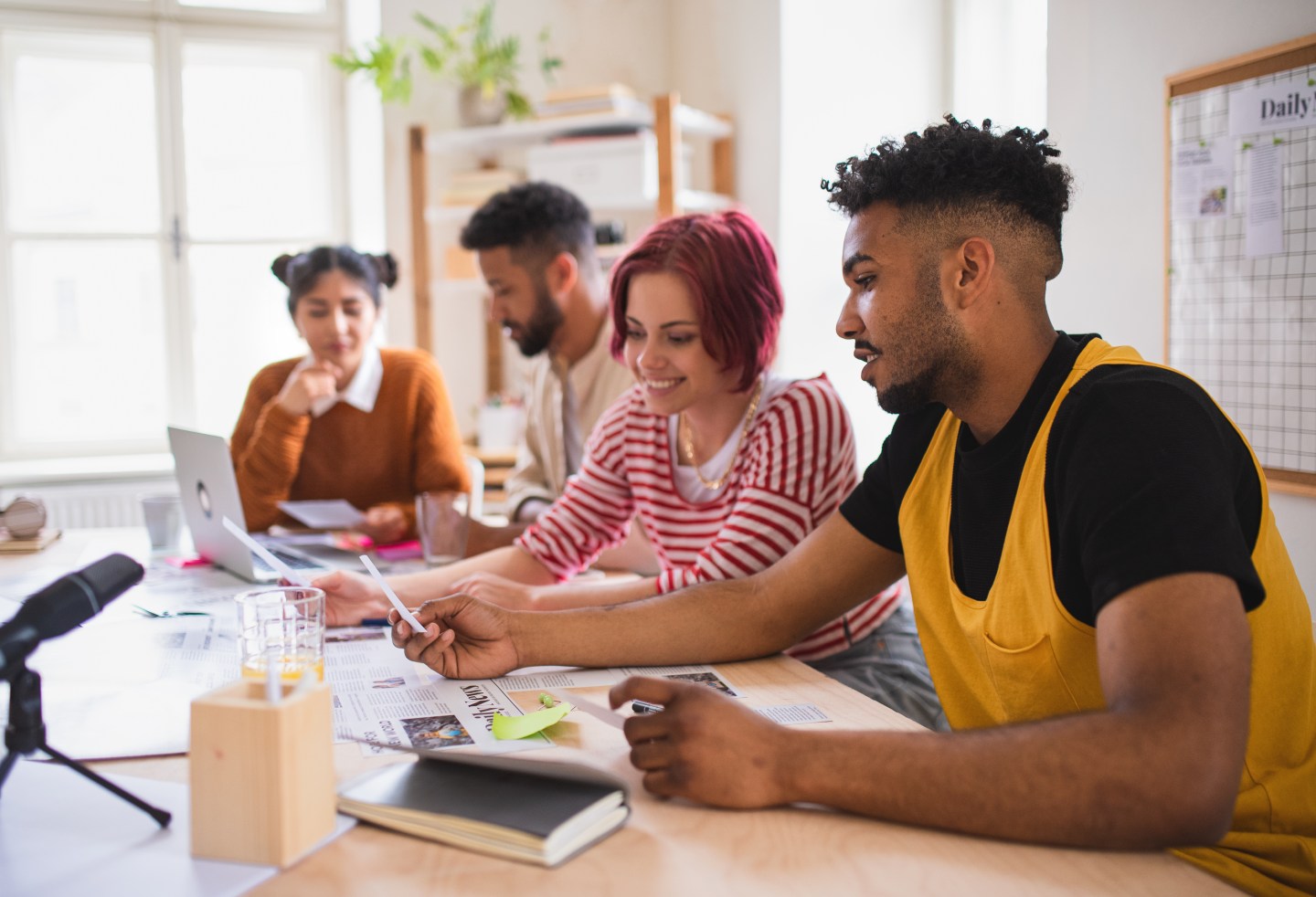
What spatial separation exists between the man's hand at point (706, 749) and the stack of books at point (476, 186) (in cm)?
299

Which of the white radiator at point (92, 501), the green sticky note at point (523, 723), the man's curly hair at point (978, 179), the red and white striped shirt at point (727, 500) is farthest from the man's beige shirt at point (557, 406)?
the white radiator at point (92, 501)

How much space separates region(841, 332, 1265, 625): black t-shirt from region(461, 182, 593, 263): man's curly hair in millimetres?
1666

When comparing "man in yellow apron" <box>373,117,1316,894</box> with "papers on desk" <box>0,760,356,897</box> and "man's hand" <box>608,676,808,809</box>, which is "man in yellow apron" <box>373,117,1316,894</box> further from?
"papers on desk" <box>0,760,356,897</box>

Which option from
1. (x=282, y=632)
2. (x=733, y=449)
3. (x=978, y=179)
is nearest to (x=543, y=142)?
(x=733, y=449)

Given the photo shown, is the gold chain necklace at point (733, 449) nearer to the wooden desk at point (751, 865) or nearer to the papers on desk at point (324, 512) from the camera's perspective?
the papers on desk at point (324, 512)

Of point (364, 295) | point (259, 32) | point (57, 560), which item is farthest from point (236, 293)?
point (57, 560)

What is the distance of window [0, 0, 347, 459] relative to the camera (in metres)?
4.07

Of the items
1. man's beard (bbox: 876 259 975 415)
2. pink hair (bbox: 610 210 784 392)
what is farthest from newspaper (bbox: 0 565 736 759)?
pink hair (bbox: 610 210 784 392)

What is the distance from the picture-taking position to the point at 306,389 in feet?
8.46

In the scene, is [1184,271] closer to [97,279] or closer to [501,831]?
[501,831]

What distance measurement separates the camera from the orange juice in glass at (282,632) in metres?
1.13

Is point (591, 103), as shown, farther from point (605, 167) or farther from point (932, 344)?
point (932, 344)

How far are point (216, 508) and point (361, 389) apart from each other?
911 mm

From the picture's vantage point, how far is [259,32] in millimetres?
4191
